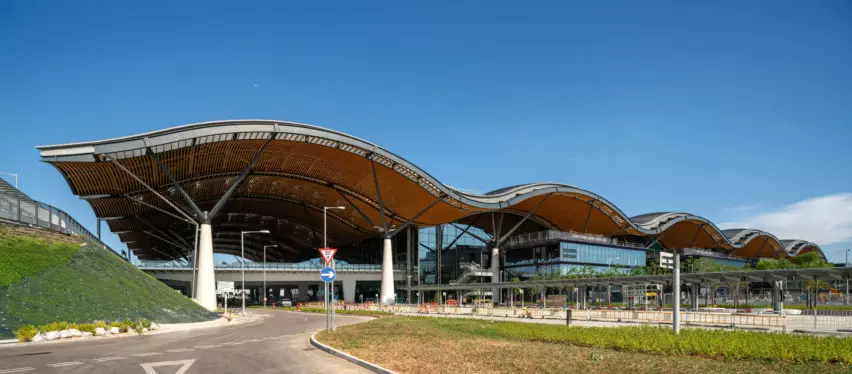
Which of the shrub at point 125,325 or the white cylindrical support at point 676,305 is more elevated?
the white cylindrical support at point 676,305

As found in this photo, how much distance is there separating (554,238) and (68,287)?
7596 centimetres

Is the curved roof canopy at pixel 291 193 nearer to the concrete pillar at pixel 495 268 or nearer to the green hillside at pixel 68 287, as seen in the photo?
the concrete pillar at pixel 495 268

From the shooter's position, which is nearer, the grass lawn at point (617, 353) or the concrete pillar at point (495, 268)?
the grass lawn at point (617, 353)

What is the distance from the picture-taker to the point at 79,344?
2664cm

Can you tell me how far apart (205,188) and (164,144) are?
76.3 feet

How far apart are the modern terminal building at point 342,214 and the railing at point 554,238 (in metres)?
0.28

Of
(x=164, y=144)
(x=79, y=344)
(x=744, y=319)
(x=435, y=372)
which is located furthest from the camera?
(x=164, y=144)

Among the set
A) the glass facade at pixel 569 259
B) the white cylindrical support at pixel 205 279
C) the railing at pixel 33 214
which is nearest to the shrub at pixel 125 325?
the railing at pixel 33 214

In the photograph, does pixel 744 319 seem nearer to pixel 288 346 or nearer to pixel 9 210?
pixel 288 346

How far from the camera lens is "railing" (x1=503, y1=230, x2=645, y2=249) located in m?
99.9

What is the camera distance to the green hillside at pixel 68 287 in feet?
101

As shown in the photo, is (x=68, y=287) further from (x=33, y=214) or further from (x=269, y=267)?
(x=269, y=267)

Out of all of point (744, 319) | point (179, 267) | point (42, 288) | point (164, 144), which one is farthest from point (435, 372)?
point (179, 267)

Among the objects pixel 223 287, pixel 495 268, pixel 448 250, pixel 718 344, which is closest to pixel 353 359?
pixel 718 344
